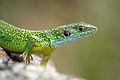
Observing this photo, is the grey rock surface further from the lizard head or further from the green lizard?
the lizard head

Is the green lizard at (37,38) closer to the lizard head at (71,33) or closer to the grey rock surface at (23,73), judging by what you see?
the lizard head at (71,33)

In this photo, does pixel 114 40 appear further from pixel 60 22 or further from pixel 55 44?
pixel 55 44

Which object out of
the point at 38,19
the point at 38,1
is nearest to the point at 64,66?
the point at 38,19

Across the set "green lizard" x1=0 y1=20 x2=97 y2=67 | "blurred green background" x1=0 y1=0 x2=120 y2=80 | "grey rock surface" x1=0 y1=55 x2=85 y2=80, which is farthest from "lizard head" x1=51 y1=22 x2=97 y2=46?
"blurred green background" x1=0 y1=0 x2=120 y2=80

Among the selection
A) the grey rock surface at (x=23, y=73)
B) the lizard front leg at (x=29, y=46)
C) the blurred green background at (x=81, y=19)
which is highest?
the grey rock surface at (x=23, y=73)

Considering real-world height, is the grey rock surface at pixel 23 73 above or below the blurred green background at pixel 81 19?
above

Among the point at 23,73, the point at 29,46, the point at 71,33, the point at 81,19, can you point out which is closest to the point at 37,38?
the point at 29,46

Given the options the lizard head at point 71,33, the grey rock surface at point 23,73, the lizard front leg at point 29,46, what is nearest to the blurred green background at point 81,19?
the lizard head at point 71,33
